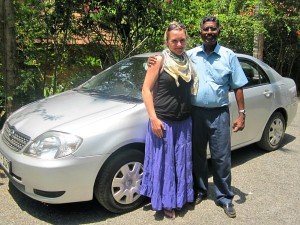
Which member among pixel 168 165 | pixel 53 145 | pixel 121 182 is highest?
pixel 53 145

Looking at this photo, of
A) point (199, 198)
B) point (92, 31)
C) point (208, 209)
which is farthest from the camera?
point (92, 31)

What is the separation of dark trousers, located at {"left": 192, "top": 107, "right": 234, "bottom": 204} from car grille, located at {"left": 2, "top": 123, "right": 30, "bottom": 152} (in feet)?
5.16

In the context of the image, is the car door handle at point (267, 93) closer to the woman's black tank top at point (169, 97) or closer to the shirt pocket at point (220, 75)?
the shirt pocket at point (220, 75)

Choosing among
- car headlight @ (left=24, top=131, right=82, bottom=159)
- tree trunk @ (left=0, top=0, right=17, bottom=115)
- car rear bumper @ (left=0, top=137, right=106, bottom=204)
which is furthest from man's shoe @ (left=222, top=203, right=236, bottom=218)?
tree trunk @ (left=0, top=0, right=17, bottom=115)

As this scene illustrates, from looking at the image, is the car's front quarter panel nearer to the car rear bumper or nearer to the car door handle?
the car rear bumper

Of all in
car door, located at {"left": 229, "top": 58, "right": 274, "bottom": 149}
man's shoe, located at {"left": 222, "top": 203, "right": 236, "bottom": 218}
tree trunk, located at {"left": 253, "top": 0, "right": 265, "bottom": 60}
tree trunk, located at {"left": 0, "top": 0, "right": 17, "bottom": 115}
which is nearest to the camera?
man's shoe, located at {"left": 222, "top": 203, "right": 236, "bottom": 218}

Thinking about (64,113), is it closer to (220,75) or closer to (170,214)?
(170,214)

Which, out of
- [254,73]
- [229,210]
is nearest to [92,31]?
[254,73]

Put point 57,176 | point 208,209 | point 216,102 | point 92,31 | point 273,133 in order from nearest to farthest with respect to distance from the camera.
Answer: point 57,176
point 216,102
point 208,209
point 273,133
point 92,31

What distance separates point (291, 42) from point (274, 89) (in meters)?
5.95

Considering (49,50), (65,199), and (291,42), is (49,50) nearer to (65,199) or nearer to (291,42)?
(65,199)

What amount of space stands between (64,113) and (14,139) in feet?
1.69

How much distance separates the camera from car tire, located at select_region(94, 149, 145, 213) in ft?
12.4

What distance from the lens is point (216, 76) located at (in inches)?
151
